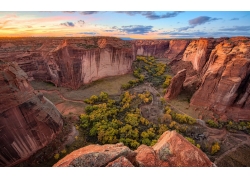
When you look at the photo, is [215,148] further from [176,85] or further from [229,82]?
[176,85]

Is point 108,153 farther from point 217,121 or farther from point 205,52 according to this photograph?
point 205,52

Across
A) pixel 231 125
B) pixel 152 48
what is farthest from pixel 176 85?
pixel 152 48

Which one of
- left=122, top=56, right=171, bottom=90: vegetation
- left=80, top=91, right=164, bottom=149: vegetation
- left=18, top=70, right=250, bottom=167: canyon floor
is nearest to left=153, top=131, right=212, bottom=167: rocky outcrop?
left=80, top=91, right=164, bottom=149: vegetation

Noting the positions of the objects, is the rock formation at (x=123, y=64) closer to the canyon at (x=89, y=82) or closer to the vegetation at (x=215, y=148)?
the canyon at (x=89, y=82)

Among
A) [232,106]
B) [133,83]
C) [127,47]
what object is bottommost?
[133,83]

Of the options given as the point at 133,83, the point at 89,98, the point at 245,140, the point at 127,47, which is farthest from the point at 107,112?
the point at 127,47

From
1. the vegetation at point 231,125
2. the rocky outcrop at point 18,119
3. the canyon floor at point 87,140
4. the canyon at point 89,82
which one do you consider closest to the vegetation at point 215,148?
the canyon floor at point 87,140

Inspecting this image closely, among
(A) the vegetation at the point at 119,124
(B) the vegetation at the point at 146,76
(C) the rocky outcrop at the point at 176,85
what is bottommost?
(B) the vegetation at the point at 146,76

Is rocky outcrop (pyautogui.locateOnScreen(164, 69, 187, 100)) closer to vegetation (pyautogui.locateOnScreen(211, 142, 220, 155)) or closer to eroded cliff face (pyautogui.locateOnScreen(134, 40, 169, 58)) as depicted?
vegetation (pyautogui.locateOnScreen(211, 142, 220, 155))
